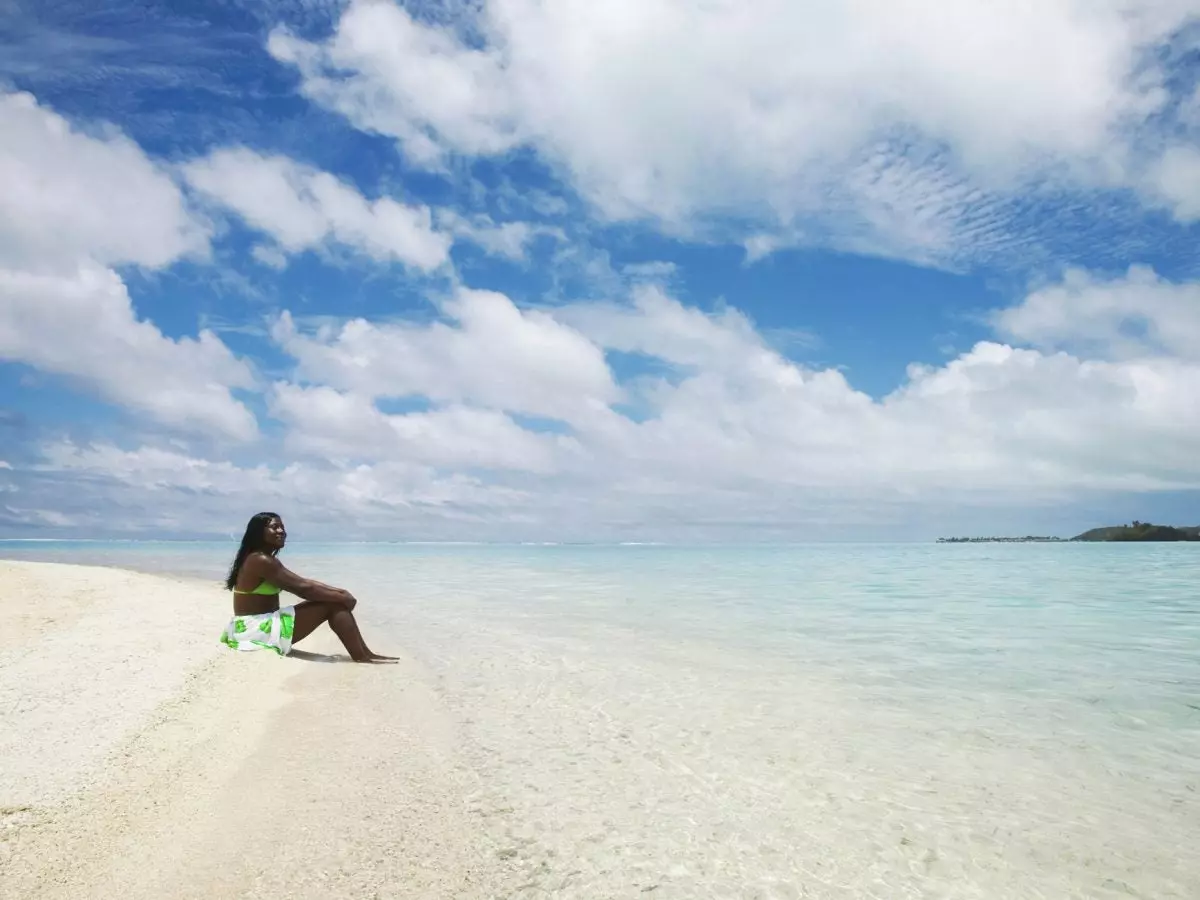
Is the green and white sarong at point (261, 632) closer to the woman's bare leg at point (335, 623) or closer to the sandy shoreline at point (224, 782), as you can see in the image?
the woman's bare leg at point (335, 623)

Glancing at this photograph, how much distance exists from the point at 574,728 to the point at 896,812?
3.61 metres

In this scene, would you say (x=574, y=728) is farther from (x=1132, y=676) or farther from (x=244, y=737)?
(x=1132, y=676)

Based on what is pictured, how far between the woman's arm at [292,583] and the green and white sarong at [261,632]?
0.55 m

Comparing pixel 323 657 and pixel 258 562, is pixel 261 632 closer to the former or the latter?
pixel 323 657

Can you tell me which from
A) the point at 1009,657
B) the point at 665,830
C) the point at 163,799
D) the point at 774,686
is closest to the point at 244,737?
the point at 163,799

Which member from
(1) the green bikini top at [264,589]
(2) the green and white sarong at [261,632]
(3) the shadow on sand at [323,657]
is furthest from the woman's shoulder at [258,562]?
(3) the shadow on sand at [323,657]

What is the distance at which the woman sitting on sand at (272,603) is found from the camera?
11.0 metres

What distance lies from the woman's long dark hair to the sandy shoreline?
54.9 inches

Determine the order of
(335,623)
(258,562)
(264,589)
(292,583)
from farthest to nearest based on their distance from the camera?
(335,623) < (264,589) < (292,583) < (258,562)

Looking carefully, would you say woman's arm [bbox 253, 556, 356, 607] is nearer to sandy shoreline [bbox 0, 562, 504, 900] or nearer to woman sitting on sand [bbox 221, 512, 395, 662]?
woman sitting on sand [bbox 221, 512, 395, 662]

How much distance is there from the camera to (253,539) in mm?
11078

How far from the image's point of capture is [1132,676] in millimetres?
11430

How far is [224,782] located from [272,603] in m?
6.13

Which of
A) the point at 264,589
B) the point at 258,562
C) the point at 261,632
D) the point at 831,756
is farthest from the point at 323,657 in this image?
the point at 831,756
